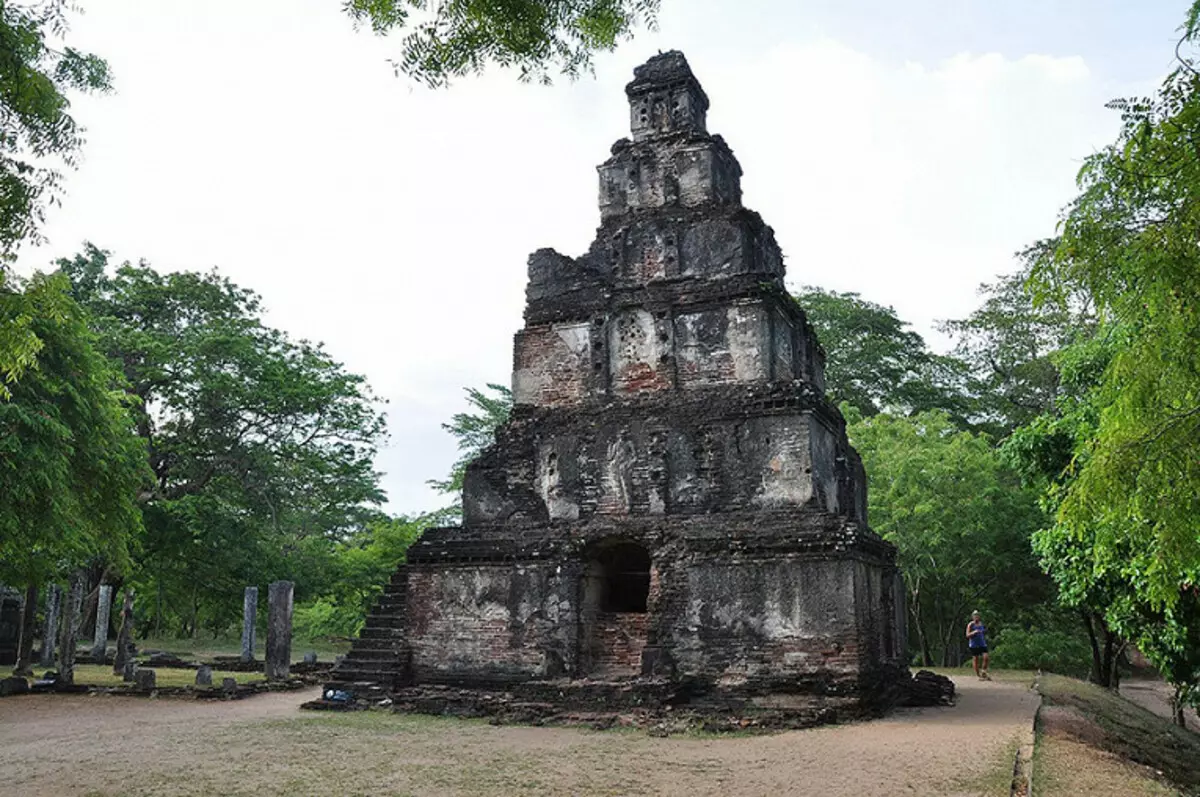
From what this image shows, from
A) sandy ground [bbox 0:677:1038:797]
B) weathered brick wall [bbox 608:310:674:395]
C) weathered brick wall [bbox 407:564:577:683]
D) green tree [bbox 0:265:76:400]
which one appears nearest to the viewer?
green tree [bbox 0:265:76:400]

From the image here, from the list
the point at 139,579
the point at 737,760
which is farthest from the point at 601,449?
the point at 139,579

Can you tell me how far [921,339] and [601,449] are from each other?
22379 mm

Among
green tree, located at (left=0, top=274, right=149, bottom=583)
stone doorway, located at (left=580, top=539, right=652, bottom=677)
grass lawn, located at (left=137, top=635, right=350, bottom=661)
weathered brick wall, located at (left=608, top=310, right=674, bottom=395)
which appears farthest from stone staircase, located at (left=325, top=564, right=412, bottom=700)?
grass lawn, located at (left=137, top=635, right=350, bottom=661)

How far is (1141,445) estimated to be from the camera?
18.2 ft

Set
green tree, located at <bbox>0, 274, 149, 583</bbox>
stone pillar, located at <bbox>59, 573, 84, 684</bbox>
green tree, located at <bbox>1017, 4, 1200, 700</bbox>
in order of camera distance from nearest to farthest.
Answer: green tree, located at <bbox>1017, 4, 1200, 700</bbox>, green tree, located at <bbox>0, 274, 149, 583</bbox>, stone pillar, located at <bbox>59, 573, 84, 684</bbox>

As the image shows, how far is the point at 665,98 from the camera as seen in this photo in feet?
60.5

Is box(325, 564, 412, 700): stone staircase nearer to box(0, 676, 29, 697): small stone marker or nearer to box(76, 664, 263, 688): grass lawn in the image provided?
box(76, 664, 263, 688): grass lawn

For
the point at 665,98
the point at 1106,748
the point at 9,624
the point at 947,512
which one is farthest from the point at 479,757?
the point at 9,624

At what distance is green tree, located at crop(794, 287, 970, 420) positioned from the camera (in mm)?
33875

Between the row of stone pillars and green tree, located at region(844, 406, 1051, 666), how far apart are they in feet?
48.9

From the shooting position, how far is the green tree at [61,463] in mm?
14305

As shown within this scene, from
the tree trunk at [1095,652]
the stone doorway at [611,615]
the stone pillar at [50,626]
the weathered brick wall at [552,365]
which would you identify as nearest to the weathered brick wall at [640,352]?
the weathered brick wall at [552,365]

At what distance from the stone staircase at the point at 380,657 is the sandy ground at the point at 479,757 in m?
1.17

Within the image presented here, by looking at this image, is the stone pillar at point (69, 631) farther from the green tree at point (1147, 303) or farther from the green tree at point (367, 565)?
the green tree at point (1147, 303)
